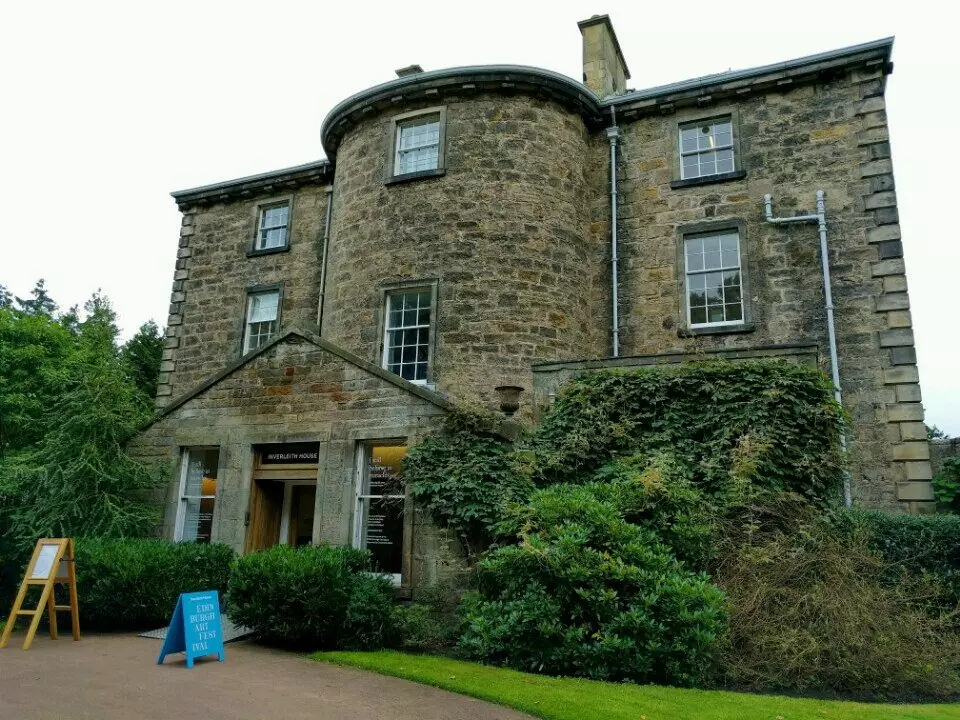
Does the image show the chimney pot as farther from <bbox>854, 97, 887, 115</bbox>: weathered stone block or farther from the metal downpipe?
<bbox>854, 97, 887, 115</bbox>: weathered stone block

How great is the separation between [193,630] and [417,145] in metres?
11.4

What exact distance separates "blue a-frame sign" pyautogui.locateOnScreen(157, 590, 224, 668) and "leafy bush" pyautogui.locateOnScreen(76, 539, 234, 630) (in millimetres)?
2045

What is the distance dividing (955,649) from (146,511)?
11289 millimetres

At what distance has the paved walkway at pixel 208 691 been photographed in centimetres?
632

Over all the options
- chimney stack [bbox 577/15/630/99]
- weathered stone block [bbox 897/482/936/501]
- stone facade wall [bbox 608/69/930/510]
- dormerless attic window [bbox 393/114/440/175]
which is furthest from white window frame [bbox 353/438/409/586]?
chimney stack [bbox 577/15/630/99]

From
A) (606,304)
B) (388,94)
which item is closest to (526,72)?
(388,94)

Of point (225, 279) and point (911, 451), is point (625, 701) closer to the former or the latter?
point (911, 451)

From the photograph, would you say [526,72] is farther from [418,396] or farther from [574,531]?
[574,531]

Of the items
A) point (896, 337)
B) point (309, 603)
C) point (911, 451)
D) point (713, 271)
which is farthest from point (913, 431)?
point (309, 603)

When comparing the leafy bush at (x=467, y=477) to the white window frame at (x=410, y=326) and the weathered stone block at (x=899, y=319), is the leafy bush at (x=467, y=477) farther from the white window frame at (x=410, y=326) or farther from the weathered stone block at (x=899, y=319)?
the weathered stone block at (x=899, y=319)

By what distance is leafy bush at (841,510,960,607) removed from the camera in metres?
9.41

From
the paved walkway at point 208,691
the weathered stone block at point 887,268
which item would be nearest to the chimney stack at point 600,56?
the weathered stone block at point 887,268

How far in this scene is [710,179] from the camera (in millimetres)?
15664

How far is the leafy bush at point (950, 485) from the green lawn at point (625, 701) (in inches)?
308
